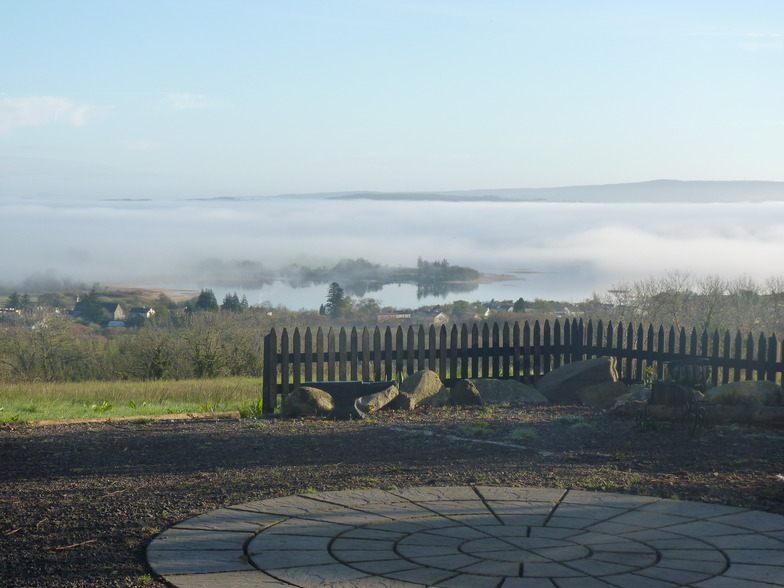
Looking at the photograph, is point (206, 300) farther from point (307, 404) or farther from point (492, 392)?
point (307, 404)

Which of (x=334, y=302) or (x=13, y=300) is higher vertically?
(x=334, y=302)

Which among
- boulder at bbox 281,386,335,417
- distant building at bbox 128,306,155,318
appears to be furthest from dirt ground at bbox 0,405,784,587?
Answer: distant building at bbox 128,306,155,318

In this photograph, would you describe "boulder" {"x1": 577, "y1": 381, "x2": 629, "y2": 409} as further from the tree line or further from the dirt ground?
the tree line

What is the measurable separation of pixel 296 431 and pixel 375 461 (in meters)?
2.62

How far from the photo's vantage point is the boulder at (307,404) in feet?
41.1

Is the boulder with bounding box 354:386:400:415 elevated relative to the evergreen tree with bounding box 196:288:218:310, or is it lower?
lower

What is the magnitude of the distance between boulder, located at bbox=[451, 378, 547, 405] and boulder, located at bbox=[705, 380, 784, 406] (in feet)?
10.8

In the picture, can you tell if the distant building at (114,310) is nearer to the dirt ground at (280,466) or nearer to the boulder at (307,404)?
the boulder at (307,404)

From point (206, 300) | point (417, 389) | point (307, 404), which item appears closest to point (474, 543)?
point (307, 404)

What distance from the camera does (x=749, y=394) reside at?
11.6 m

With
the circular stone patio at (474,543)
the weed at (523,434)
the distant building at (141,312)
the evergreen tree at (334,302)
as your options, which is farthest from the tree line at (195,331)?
the circular stone patio at (474,543)

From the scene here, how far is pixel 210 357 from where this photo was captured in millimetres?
25125

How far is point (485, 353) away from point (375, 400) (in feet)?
12.5

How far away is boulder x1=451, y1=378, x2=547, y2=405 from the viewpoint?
13812 mm
